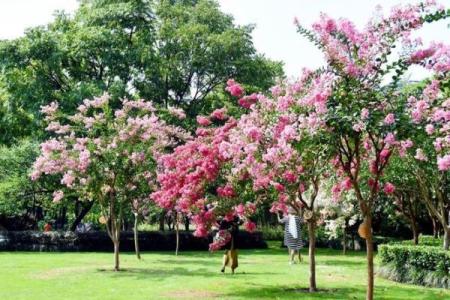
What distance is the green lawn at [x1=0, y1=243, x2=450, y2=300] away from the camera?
42.6 ft

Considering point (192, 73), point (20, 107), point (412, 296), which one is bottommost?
point (412, 296)

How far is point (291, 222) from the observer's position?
23.2 meters

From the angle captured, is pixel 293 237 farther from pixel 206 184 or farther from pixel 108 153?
pixel 206 184

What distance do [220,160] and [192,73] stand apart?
21.4 metres

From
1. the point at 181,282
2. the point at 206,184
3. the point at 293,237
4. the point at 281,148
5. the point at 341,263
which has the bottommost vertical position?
the point at 181,282

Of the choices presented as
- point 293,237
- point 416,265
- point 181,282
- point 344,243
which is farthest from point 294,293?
point 344,243

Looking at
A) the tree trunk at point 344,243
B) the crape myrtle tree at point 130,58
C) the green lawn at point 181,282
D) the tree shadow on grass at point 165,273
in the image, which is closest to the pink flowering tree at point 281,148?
the green lawn at point 181,282

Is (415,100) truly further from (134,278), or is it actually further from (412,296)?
(134,278)

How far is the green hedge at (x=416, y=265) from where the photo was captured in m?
14.2

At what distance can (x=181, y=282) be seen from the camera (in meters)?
15.2

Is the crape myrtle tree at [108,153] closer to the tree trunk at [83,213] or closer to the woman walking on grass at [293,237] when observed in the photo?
the woman walking on grass at [293,237]

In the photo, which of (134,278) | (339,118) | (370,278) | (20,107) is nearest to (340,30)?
(339,118)

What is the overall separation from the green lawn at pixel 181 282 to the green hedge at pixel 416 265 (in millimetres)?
419

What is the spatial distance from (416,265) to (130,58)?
19.7 metres
